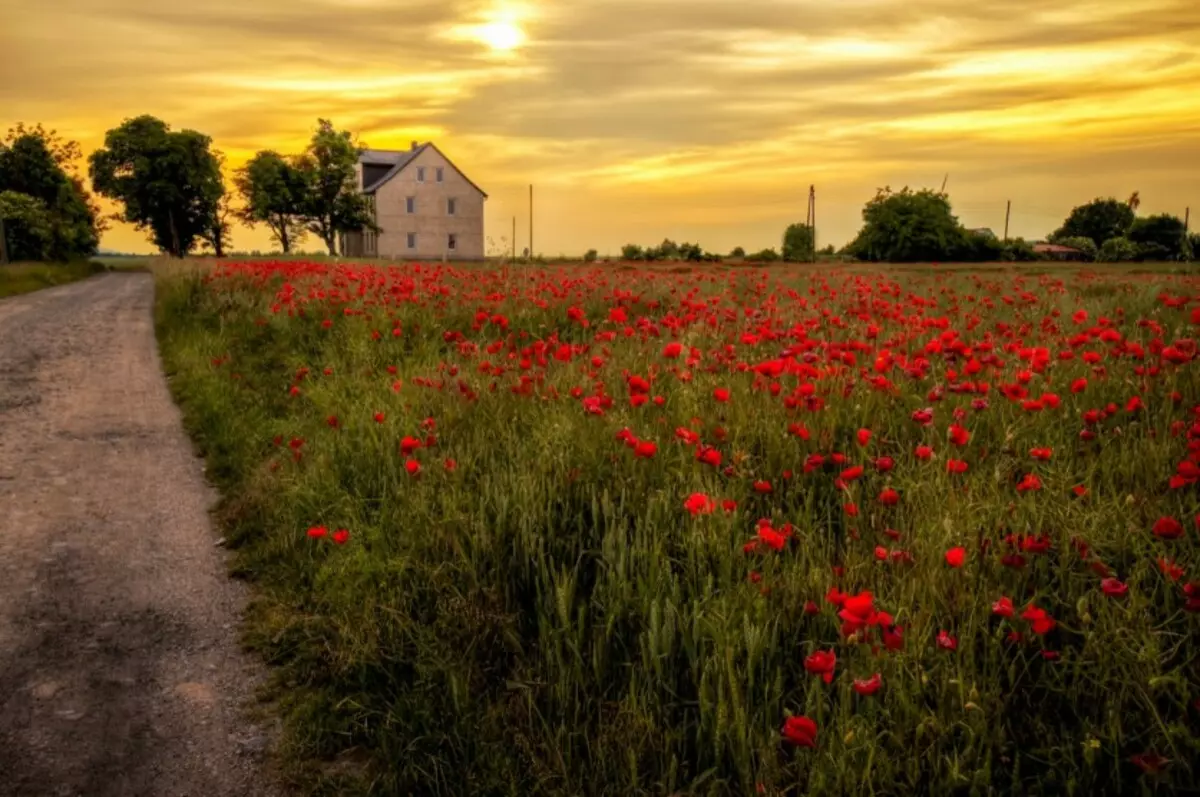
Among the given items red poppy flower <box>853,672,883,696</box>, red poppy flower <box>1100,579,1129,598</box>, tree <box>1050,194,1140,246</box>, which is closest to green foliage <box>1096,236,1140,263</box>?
tree <box>1050,194,1140,246</box>

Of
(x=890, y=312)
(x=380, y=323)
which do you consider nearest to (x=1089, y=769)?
(x=890, y=312)

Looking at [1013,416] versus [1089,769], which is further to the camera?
[1013,416]

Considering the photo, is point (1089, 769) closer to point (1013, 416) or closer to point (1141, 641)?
point (1141, 641)

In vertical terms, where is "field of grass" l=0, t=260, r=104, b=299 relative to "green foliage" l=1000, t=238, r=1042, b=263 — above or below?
below

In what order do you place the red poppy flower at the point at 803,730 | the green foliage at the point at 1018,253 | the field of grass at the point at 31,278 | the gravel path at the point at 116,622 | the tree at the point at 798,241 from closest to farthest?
the red poppy flower at the point at 803,730 < the gravel path at the point at 116,622 < the field of grass at the point at 31,278 < the green foliage at the point at 1018,253 < the tree at the point at 798,241

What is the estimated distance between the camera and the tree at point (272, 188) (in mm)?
63250

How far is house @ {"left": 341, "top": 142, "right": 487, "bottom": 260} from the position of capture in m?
65.4

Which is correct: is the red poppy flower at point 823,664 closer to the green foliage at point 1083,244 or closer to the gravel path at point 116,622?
the gravel path at point 116,622

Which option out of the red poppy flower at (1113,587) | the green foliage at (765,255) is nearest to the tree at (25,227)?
the green foliage at (765,255)

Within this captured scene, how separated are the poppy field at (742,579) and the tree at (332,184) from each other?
6346cm

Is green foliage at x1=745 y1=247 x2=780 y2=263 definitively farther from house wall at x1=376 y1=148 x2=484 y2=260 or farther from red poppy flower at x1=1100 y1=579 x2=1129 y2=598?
red poppy flower at x1=1100 y1=579 x2=1129 y2=598

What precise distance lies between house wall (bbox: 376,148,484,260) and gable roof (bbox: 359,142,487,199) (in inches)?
10.2

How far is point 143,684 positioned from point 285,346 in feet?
26.0

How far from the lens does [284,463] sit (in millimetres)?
6070
